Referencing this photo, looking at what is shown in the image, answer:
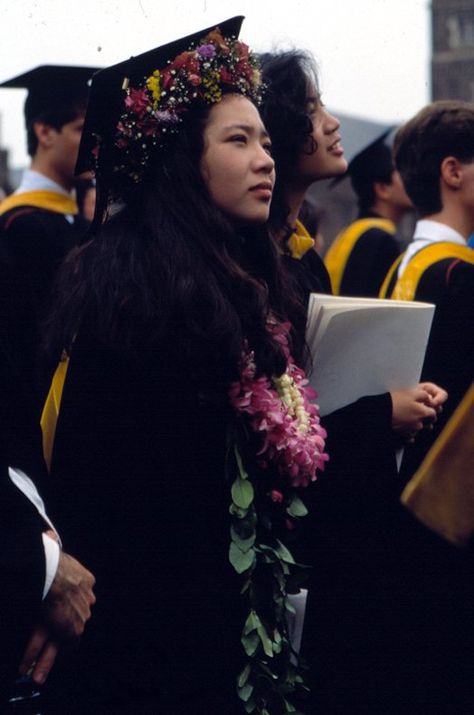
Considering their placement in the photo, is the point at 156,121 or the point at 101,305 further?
the point at 156,121

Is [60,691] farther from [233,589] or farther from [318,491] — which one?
[318,491]

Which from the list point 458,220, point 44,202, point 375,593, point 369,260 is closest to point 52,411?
point 375,593

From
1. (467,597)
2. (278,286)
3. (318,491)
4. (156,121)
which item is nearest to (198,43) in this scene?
(156,121)

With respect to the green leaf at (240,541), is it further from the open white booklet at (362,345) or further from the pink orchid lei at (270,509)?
the open white booklet at (362,345)

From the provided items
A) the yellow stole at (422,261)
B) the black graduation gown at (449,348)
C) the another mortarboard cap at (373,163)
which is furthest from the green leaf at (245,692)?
the another mortarboard cap at (373,163)

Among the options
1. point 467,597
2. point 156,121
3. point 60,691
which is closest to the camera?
point 60,691

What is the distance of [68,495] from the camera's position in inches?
111

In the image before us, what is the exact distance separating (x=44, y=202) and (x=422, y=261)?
1.65 metres

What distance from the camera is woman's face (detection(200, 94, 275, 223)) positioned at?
3.04 meters

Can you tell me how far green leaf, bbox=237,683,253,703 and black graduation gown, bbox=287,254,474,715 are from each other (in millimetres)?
436

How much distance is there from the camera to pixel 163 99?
305cm

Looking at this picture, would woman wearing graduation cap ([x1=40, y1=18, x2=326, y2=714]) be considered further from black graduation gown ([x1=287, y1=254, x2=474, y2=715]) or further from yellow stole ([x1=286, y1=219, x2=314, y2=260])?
yellow stole ([x1=286, y1=219, x2=314, y2=260])

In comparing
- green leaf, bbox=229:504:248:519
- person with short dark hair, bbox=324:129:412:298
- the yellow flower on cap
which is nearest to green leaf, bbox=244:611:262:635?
green leaf, bbox=229:504:248:519

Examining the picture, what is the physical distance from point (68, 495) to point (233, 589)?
397mm
